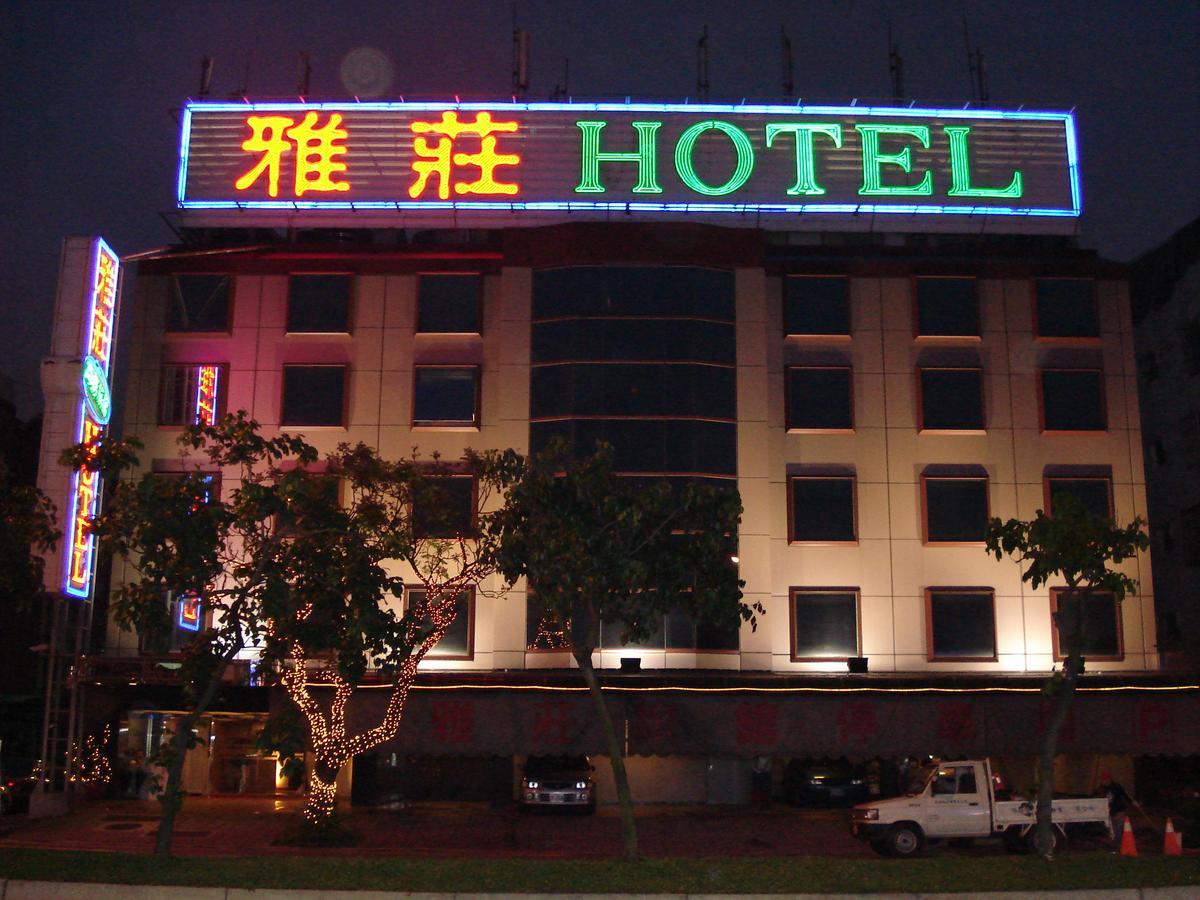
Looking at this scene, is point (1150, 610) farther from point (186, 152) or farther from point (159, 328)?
point (186, 152)

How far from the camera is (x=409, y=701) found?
30688 mm

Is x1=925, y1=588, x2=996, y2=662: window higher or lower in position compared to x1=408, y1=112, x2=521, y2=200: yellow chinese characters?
lower

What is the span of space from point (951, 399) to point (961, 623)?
6752 millimetres

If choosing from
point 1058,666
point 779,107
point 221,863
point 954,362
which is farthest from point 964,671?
point 221,863

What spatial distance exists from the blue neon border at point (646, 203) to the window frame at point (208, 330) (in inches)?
133

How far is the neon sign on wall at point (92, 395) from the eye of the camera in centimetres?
3002

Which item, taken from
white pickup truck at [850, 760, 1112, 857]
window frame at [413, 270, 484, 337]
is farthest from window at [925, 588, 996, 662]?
window frame at [413, 270, 484, 337]

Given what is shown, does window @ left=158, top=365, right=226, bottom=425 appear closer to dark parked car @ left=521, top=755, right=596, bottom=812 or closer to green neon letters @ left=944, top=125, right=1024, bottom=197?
dark parked car @ left=521, top=755, right=596, bottom=812

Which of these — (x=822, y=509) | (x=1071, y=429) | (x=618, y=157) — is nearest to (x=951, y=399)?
(x=1071, y=429)

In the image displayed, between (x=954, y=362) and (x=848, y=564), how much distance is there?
279 inches

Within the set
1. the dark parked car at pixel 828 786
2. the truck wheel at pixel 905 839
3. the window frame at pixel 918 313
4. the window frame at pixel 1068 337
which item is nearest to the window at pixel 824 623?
the dark parked car at pixel 828 786

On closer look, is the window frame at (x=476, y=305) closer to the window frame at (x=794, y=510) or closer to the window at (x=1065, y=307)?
the window frame at (x=794, y=510)

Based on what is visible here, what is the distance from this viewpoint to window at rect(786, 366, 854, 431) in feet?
117

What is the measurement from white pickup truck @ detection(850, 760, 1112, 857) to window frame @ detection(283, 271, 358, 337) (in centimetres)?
2067
